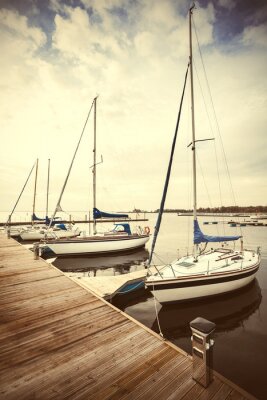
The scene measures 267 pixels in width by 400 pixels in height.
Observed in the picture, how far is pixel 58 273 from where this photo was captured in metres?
9.34

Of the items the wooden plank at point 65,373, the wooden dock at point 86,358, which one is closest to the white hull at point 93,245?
the wooden dock at point 86,358

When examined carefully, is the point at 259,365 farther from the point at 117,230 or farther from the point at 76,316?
the point at 117,230

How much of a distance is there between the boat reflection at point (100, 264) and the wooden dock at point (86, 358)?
410 inches

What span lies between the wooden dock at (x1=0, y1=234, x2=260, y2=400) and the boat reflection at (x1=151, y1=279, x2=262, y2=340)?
398 centimetres

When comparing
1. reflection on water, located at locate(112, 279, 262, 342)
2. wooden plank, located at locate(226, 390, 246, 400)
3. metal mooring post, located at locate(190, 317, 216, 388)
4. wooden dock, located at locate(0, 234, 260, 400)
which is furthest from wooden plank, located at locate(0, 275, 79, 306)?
wooden plank, located at locate(226, 390, 246, 400)

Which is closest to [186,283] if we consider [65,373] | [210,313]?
[210,313]

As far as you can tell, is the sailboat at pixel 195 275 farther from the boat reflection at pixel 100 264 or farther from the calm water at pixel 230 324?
the boat reflection at pixel 100 264

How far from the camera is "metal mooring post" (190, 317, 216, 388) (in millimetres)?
3305

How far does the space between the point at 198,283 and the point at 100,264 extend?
11.3 metres

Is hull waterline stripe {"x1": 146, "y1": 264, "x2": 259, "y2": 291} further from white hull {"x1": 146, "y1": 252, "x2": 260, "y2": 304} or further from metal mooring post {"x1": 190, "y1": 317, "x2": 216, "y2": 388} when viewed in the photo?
metal mooring post {"x1": 190, "y1": 317, "x2": 216, "y2": 388}

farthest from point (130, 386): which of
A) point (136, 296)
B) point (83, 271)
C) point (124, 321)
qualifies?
point (83, 271)

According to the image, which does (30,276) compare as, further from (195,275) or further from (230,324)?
(230,324)

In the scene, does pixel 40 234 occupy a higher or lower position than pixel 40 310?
higher

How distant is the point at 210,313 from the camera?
9375 millimetres
